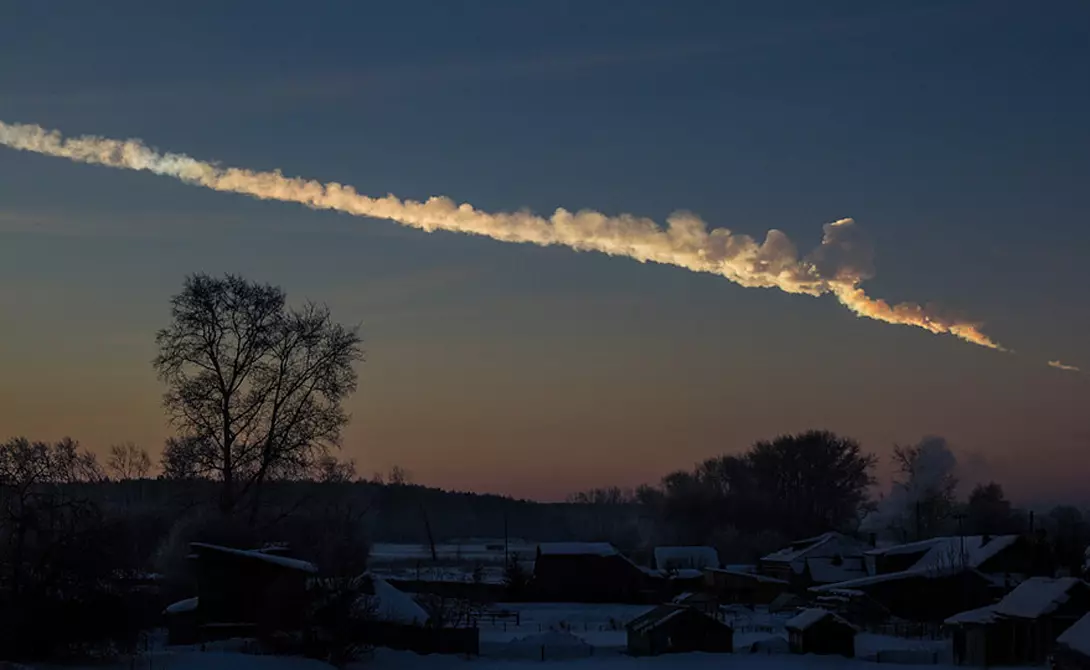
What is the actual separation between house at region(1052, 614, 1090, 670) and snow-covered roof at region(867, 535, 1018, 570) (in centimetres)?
3286

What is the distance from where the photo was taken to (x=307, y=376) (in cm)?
4572

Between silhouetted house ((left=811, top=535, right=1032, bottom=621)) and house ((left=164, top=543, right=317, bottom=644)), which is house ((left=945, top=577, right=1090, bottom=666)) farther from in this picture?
house ((left=164, top=543, right=317, bottom=644))

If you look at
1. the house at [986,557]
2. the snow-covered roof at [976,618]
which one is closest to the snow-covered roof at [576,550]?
the house at [986,557]

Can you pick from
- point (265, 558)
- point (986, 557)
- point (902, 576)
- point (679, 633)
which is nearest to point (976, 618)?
point (679, 633)

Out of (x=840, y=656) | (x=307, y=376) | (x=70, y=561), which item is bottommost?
(x=840, y=656)

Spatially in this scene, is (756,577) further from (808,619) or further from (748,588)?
(808,619)

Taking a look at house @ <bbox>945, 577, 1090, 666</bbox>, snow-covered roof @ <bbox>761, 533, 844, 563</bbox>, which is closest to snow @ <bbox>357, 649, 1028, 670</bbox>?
house @ <bbox>945, 577, 1090, 666</bbox>

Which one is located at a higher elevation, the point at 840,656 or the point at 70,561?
the point at 70,561

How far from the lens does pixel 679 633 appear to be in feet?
160

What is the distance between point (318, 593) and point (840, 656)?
68.3 ft

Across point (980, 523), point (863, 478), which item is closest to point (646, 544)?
point (863, 478)

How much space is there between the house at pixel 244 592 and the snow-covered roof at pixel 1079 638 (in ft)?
82.1

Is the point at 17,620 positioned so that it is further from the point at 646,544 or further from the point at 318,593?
the point at 646,544

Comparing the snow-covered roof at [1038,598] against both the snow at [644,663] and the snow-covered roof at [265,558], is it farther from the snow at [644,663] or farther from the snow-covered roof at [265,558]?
the snow-covered roof at [265,558]
